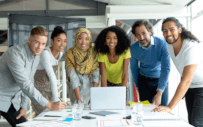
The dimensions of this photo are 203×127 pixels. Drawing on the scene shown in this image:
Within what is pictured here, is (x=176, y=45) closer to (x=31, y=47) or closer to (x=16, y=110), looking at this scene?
(x=31, y=47)

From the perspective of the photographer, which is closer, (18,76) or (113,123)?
(113,123)

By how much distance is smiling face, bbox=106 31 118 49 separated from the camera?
2.20 m

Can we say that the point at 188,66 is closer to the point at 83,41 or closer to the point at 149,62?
the point at 149,62

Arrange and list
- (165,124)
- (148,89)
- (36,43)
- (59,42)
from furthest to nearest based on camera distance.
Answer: (59,42) < (148,89) < (36,43) < (165,124)

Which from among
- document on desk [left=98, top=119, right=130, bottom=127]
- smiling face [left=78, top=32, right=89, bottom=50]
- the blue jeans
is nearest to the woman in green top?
smiling face [left=78, top=32, right=89, bottom=50]

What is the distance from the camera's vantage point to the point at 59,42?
2854 mm

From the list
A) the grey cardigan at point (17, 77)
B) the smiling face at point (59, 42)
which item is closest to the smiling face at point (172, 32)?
the grey cardigan at point (17, 77)

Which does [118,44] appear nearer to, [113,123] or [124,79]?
[124,79]

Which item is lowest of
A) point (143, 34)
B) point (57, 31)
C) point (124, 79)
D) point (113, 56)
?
point (124, 79)

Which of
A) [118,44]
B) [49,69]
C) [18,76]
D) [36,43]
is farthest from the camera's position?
[118,44]

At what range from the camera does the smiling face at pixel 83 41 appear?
218 cm

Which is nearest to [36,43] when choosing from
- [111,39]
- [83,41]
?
[83,41]

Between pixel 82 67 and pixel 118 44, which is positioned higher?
pixel 118 44

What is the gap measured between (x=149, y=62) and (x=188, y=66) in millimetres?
805
